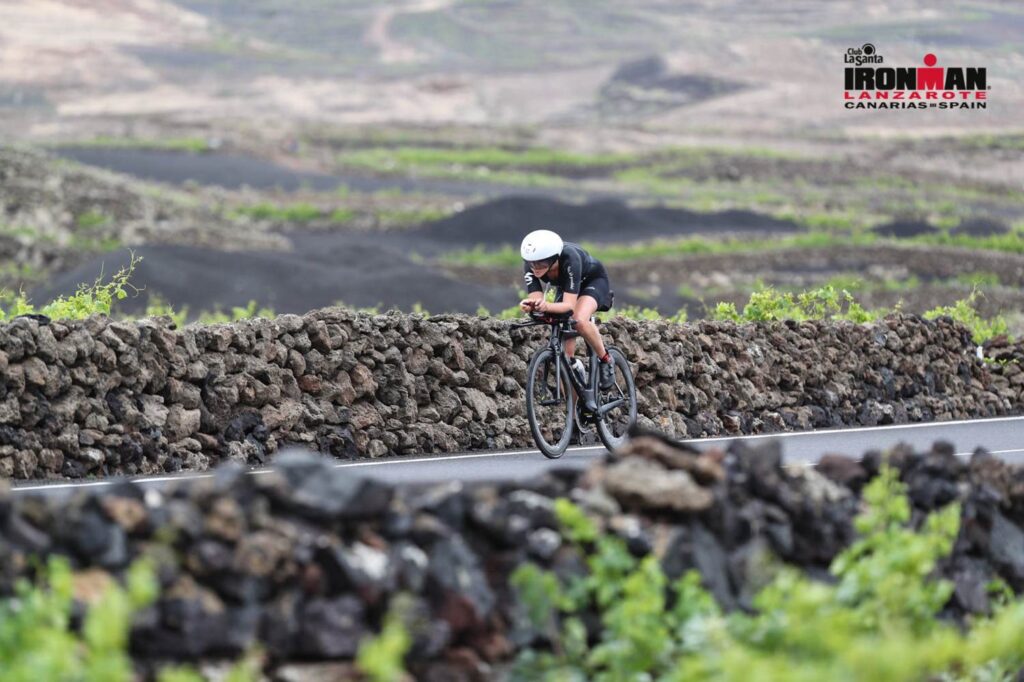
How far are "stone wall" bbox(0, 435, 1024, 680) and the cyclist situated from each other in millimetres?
5946

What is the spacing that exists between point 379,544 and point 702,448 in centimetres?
881

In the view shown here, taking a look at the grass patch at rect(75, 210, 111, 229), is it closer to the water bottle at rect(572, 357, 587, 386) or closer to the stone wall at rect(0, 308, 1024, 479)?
the stone wall at rect(0, 308, 1024, 479)

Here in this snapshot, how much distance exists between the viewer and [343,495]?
6.97m

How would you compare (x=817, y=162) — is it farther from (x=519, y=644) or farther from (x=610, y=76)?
(x=519, y=644)

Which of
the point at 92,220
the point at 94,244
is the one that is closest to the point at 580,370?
the point at 94,244

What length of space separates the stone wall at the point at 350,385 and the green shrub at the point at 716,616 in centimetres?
738

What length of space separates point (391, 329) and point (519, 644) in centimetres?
875

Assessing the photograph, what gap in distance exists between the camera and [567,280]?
47.2 feet

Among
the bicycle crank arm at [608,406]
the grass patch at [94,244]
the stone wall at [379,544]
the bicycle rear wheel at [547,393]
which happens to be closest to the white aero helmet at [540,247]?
the bicycle rear wheel at [547,393]

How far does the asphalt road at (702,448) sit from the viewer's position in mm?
13297

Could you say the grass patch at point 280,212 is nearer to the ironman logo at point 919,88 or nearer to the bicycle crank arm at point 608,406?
the ironman logo at point 919,88

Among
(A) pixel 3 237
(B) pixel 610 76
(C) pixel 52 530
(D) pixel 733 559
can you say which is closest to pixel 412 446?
(D) pixel 733 559

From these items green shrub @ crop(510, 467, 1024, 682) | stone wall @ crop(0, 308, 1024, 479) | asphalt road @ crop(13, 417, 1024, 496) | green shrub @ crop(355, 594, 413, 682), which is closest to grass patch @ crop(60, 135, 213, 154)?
stone wall @ crop(0, 308, 1024, 479)

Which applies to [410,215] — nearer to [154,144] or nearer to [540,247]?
[154,144]
